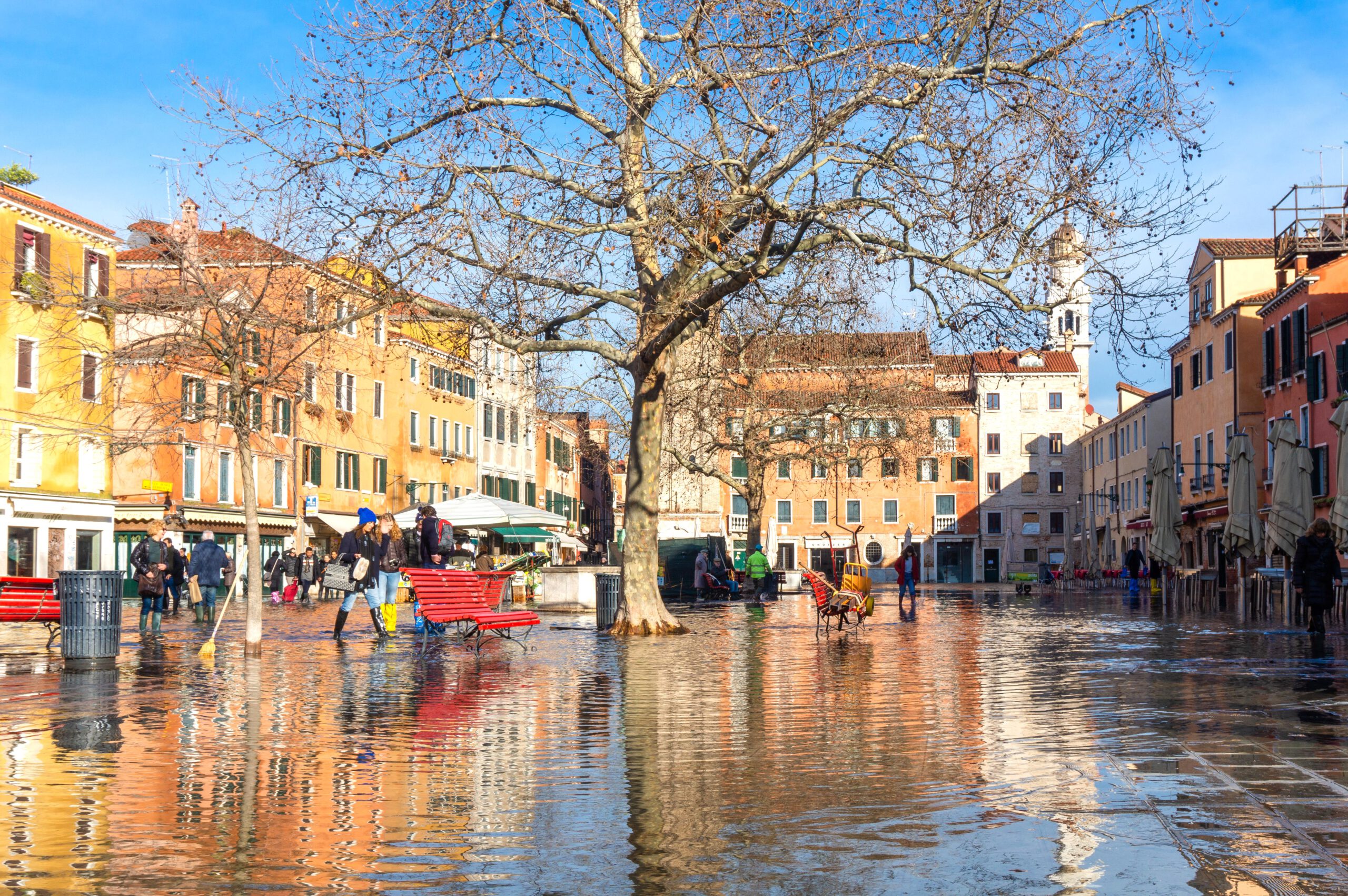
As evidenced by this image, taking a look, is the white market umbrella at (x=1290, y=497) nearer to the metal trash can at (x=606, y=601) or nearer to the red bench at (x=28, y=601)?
the metal trash can at (x=606, y=601)

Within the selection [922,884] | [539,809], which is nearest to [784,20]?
[539,809]

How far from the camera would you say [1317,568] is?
19.9 meters

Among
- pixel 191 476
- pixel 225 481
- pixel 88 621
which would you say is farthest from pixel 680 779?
pixel 225 481

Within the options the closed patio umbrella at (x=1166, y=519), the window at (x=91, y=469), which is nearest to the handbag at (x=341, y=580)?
the closed patio umbrella at (x=1166, y=519)

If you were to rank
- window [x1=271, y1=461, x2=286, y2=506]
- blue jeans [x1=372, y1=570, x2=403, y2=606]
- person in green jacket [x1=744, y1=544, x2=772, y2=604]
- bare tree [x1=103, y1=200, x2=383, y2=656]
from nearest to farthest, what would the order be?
bare tree [x1=103, y1=200, x2=383, y2=656] → blue jeans [x1=372, y1=570, x2=403, y2=606] → person in green jacket [x1=744, y1=544, x2=772, y2=604] → window [x1=271, y1=461, x2=286, y2=506]

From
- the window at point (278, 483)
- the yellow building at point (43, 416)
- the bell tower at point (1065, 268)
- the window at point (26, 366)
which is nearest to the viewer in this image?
the bell tower at point (1065, 268)

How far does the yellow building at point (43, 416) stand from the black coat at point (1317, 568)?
1354 inches

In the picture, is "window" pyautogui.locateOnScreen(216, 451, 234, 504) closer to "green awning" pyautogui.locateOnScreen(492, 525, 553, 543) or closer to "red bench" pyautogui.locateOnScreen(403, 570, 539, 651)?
"green awning" pyautogui.locateOnScreen(492, 525, 553, 543)

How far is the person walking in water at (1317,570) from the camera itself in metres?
19.4

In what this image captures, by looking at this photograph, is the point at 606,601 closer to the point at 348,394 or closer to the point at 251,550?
the point at 251,550

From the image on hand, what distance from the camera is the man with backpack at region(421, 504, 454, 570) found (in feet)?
67.4

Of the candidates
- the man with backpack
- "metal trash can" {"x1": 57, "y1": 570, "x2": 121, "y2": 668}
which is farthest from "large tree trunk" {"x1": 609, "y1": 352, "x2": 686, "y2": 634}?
"metal trash can" {"x1": 57, "y1": 570, "x2": 121, "y2": 668}

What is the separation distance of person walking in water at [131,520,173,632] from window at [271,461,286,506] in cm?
3337

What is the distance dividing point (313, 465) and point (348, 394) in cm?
399
